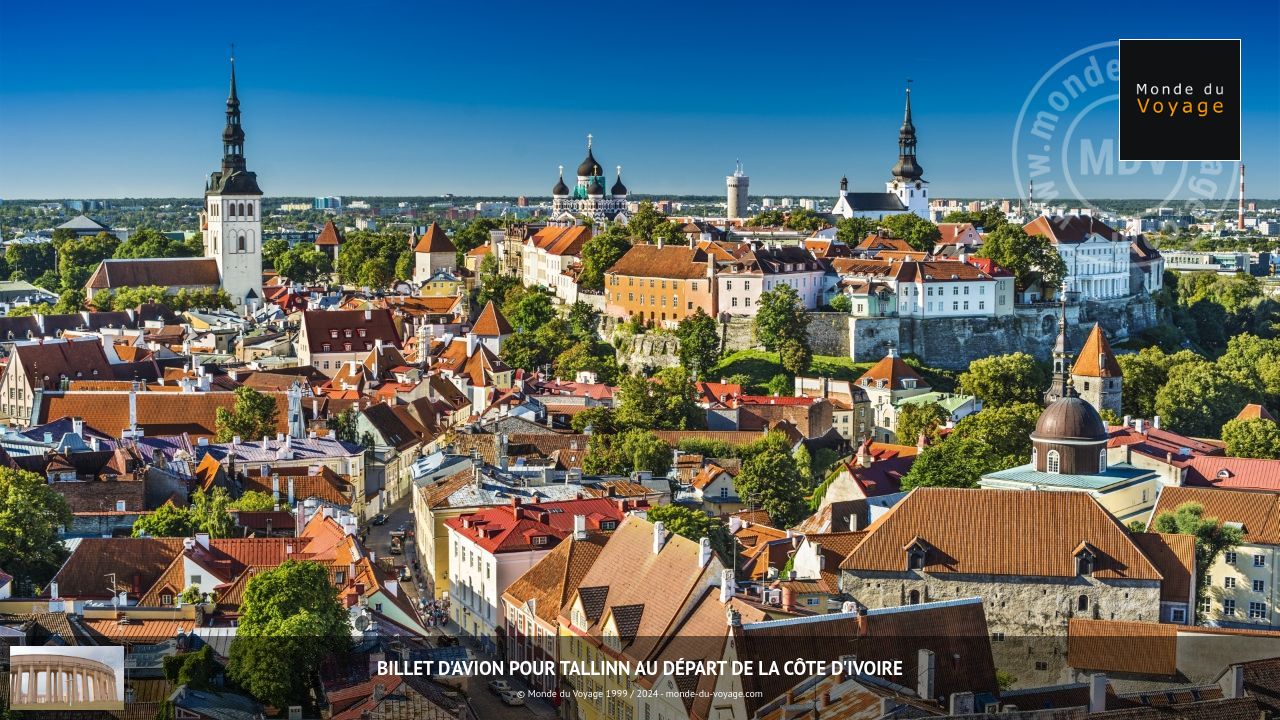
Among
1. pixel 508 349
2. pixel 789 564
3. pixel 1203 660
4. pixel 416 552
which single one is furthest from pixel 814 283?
pixel 1203 660

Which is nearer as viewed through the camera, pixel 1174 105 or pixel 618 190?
pixel 1174 105

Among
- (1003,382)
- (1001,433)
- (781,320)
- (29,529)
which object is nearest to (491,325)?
(781,320)

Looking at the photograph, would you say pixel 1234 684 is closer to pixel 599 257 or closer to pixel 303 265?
pixel 599 257

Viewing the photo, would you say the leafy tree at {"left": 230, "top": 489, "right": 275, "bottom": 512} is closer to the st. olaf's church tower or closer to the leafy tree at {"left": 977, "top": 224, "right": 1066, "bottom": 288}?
the leafy tree at {"left": 977, "top": 224, "right": 1066, "bottom": 288}

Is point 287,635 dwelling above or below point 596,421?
below

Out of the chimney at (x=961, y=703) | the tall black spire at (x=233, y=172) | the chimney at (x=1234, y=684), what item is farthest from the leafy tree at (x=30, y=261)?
the chimney at (x=1234, y=684)

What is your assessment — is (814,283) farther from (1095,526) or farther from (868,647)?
(868,647)

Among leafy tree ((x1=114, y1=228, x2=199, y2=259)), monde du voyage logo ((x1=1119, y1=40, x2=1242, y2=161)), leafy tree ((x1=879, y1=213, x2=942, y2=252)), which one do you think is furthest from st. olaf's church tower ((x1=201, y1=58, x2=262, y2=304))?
monde du voyage logo ((x1=1119, y1=40, x2=1242, y2=161))
